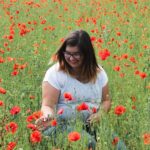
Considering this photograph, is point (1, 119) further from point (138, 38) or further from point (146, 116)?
point (138, 38)

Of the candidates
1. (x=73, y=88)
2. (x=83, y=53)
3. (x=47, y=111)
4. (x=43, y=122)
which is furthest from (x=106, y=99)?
(x=43, y=122)

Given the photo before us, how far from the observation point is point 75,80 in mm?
3564

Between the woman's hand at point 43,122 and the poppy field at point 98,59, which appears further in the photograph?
the woman's hand at point 43,122

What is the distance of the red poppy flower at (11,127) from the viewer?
2773mm

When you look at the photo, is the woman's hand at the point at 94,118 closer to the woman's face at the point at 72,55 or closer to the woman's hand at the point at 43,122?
the woman's hand at the point at 43,122

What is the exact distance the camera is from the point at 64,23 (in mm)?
7047

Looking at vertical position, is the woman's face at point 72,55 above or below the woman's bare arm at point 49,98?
above

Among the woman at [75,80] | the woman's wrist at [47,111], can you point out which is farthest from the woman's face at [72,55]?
the woman's wrist at [47,111]

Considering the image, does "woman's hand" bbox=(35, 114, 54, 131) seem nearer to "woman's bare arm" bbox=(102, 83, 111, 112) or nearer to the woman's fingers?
the woman's fingers

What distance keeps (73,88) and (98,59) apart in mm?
1564

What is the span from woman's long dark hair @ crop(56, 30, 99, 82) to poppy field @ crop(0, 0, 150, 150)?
104 mm

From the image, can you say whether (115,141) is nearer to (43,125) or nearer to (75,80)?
(43,125)

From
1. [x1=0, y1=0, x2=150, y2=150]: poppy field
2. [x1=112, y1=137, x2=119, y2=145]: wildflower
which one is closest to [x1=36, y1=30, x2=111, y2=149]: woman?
[x1=0, y1=0, x2=150, y2=150]: poppy field

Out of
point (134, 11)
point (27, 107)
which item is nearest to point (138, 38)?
point (134, 11)
